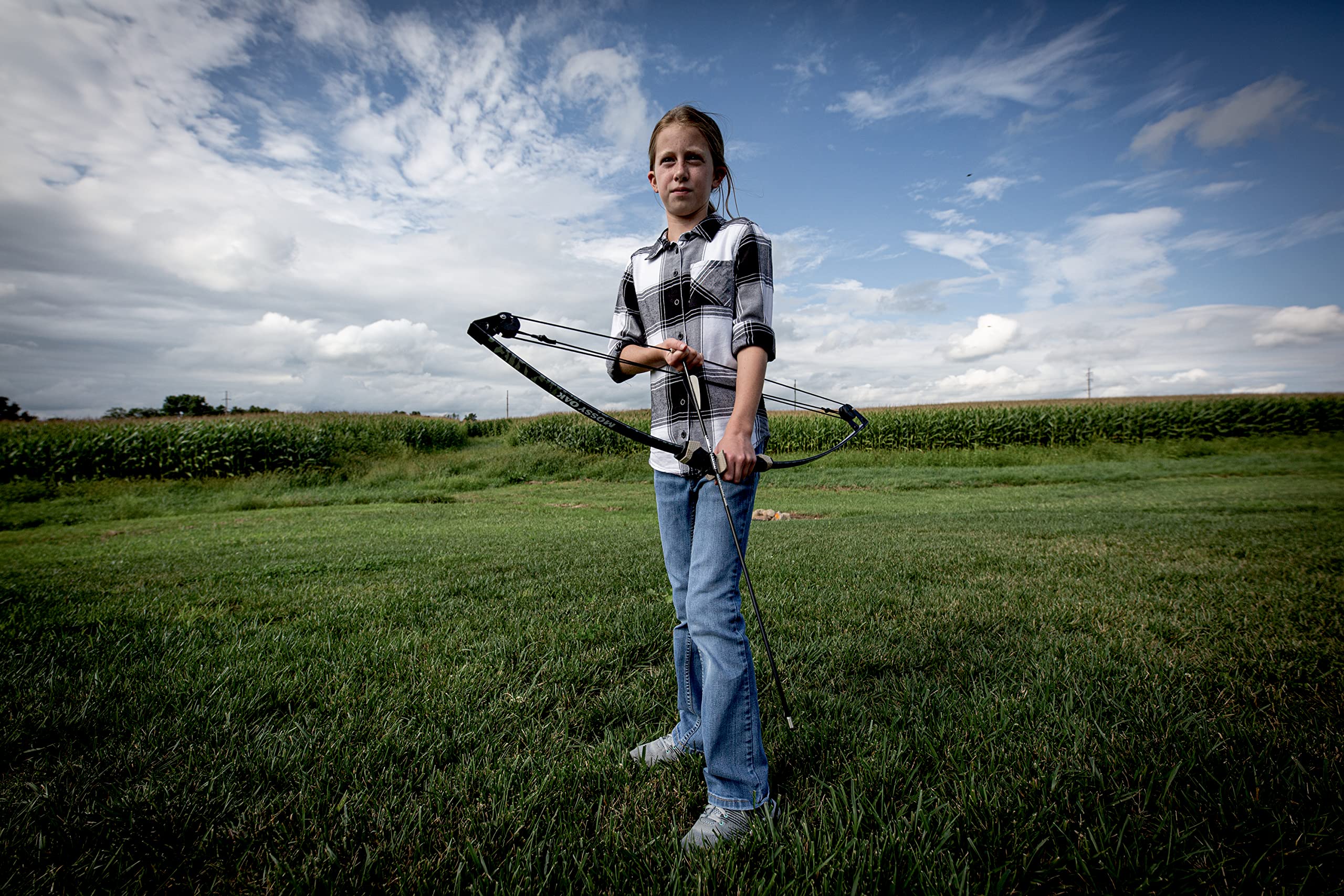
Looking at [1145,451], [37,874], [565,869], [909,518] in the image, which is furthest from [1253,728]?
[1145,451]

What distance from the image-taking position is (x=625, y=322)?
8.03 feet

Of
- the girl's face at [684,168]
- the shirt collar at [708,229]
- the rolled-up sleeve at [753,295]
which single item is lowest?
the rolled-up sleeve at [753,295]

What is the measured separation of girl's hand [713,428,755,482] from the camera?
1.87 metres

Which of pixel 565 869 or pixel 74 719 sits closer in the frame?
pixel 565 869

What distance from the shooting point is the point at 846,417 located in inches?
114

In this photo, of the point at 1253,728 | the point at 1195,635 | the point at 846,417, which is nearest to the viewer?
the point at 1253,728

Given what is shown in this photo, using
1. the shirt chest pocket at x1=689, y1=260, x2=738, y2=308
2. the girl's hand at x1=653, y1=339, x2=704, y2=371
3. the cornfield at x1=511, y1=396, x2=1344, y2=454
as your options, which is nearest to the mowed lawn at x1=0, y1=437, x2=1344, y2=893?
the girl's hand at x1=653, y1=339, x2=704, y2=371

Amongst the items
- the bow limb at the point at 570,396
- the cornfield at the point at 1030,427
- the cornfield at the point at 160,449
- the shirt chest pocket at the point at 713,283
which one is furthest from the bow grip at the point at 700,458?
the cornfield at the point at 1030,427

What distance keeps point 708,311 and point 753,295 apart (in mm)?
175

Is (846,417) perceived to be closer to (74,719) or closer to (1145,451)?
(74,719)

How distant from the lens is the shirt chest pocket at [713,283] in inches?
81.0

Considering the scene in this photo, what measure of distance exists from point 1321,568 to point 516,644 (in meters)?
7.24

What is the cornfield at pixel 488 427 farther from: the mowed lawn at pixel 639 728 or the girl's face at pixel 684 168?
the girl's face at pixel 684 168

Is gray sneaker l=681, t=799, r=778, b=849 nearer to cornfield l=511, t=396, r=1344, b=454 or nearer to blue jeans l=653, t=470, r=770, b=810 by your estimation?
blue jeans l=653, t=470, r=770, b=810
